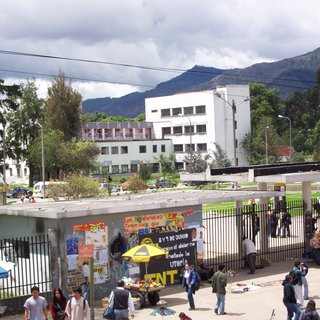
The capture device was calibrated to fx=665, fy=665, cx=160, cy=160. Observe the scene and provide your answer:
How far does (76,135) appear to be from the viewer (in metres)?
90.4

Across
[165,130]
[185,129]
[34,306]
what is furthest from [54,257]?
[165,130]

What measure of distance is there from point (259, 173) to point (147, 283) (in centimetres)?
749

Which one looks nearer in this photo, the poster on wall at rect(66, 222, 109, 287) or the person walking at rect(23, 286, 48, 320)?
the person walking at rect(23, 286, 48, 320)

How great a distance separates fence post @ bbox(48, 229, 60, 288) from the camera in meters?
18.8

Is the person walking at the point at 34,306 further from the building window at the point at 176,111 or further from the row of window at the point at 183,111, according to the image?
the building window at the point at 176,111

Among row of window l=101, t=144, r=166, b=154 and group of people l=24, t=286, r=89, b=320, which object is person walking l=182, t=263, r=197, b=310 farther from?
row of window l=101, t=144, r=166, b=154

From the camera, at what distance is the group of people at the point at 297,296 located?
42.4ft

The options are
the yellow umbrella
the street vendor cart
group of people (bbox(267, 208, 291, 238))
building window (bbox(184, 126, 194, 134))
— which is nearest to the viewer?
the yellow umbrella

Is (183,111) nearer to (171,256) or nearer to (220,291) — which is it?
(171,256)

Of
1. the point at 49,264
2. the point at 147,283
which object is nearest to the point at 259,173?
the point at 147,283

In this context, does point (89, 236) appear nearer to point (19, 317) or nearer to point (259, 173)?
point (19, 317)

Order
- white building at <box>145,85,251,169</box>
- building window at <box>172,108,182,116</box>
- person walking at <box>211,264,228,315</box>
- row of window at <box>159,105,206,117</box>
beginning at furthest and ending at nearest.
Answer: building window at <box>172,108,182,116</box>
row of window at <box>159,105,206,117</box>
white building at <box>145,85,251,169</box>
person walking at <box>211,264,228,315</box>

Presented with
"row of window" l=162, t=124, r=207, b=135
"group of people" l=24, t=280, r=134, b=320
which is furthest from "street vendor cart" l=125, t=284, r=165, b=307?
"row of window" l=162, t=124, r=207, b=135

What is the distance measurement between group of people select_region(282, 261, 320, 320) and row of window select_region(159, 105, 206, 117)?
8136 cm
